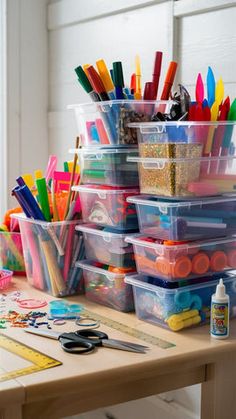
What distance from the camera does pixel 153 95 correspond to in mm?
1150

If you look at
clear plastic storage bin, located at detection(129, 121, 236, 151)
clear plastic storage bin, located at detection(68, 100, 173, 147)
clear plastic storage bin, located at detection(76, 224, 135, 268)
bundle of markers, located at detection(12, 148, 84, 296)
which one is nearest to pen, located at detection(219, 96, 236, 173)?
clear plastic storage bin, located at detection(129, 121, 236, 151)

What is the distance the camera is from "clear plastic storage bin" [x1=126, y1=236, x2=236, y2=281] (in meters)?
1.04

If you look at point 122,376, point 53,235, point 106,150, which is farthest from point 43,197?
point 122,376

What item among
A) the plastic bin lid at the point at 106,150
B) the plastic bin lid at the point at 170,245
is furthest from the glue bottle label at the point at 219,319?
the plastic bin lid at the point at 106,150

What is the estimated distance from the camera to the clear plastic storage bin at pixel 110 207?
1155mm

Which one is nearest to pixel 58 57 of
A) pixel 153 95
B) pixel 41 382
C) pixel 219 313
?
pixel 153 95

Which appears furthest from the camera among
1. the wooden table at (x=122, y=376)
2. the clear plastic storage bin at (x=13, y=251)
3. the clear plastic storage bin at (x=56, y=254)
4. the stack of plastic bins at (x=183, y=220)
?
the clear plastic storage bin at (x=13, y=251)

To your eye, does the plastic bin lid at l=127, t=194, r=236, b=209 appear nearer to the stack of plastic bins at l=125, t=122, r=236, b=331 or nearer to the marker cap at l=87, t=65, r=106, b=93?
the stack of plastic bins at l=125, t=122, r=236, b=331

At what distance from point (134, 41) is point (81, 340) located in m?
0.80

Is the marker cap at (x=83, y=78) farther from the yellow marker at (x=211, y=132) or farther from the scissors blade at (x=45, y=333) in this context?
the scissors blade at (x=45, y=333)

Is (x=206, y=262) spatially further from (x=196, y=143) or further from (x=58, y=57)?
(x=58, y=57)

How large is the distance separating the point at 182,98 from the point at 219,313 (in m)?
0.36

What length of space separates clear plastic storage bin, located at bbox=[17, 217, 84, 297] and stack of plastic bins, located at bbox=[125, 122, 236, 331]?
0.61ft

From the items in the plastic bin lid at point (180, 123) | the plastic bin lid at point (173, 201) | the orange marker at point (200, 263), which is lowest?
the orange marker at point (200, 263)
